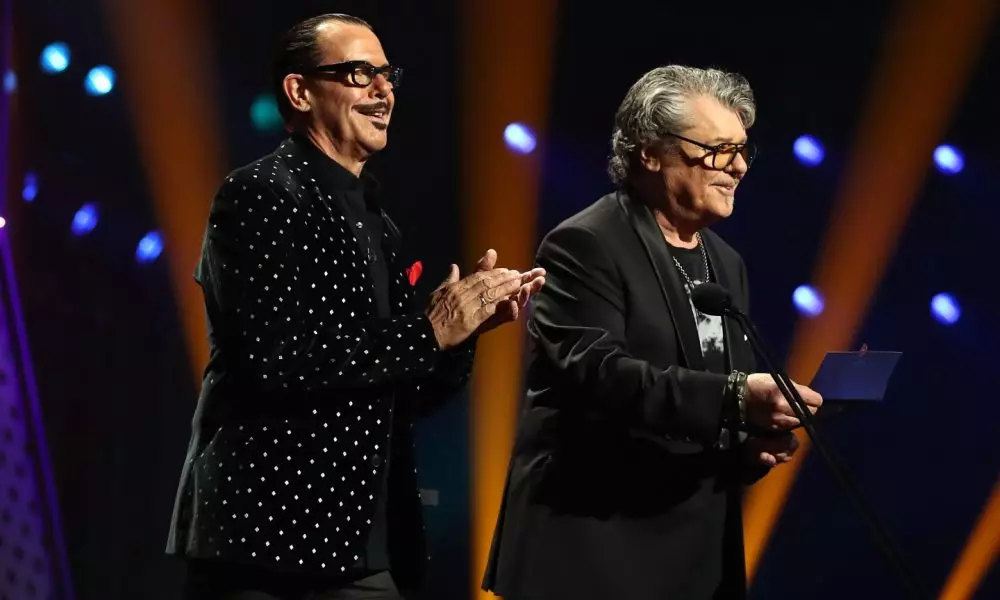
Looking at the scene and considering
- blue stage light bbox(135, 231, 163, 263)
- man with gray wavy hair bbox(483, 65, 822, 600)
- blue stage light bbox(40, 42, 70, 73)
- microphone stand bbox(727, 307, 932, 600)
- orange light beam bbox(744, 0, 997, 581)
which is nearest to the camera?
microphone stand bbox(727, 307, 932, 600)

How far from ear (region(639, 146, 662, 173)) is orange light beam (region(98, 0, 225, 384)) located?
2055 mm

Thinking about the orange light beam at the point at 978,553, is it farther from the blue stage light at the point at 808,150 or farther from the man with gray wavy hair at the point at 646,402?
the man with gray wavy hair at the point at 646,402

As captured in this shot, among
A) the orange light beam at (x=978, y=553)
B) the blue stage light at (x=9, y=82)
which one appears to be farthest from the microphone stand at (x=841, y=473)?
the blue stage light at (x=9, y=82)

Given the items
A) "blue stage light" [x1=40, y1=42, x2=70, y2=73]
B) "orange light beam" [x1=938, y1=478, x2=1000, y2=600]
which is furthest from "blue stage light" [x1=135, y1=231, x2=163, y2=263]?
"orange light beam" [x1=938, y1=478, x2=1000, y2=600]

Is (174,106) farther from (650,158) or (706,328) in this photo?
(706,328)

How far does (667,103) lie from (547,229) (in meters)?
1.54

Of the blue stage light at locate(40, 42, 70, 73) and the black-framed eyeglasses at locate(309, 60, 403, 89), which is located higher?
the black-framed eyeglasses at locate(309, 60, 403, 89)

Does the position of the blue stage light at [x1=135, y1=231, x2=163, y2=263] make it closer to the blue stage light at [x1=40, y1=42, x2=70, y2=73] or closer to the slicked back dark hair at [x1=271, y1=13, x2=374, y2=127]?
the blue stage light at [x1=40, y1=42, x2=70, y2=73]

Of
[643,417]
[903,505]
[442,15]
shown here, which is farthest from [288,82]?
[903,505]

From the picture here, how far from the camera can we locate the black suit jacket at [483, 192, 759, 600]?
2004mm

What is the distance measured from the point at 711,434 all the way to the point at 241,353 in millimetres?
820

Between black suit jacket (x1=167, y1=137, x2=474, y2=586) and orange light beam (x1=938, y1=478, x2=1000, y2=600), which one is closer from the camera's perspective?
black suit jacket (x1=167, y1=137, x2=474, y2=586)

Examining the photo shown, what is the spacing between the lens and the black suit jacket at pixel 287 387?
164 cm

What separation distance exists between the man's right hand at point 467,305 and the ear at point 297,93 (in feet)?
1.46
